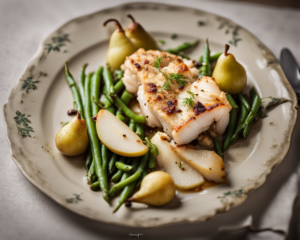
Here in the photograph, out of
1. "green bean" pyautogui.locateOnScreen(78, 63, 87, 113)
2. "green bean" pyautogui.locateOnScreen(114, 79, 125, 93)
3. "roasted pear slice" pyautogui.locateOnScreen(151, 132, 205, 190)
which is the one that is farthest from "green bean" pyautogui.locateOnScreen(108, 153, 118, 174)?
"green bean" pyautogui.locateOnScreen(114, 79, 125, 93)

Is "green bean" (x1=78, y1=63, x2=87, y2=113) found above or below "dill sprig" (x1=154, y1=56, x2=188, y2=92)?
below

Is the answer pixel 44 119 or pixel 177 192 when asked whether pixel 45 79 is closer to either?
pixel 44 119

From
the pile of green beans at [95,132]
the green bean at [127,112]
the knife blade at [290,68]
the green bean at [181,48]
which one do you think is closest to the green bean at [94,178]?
the pile of green beans at [95,132]

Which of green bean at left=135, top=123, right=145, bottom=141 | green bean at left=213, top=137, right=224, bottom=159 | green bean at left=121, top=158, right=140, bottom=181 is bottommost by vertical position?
green bean at left=121, top=158, right=140, bottom=181

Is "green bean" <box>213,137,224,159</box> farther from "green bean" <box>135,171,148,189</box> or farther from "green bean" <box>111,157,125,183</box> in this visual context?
"green bean" <box>111,157,125,183</box>

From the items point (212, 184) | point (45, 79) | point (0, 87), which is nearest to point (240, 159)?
point (212, 184)

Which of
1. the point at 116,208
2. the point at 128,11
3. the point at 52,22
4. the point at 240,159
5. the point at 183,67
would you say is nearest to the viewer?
the point at 116,208

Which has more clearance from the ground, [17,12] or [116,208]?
[17,12]
